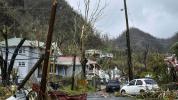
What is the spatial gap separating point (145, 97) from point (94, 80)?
120 ft

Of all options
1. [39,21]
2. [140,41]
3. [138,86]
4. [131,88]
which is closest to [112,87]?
[131,88]

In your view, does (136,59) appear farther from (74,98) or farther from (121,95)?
(74,98)

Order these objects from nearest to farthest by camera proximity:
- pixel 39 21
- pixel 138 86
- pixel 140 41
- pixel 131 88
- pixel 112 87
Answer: pixel 138 86 < pixel 131 88 < pixel 112 87 < pixel 39 21 < pixel 140 41

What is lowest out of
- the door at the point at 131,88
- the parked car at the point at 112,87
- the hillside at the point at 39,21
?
the door at the point at 131,88

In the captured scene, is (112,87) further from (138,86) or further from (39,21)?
(39,21)

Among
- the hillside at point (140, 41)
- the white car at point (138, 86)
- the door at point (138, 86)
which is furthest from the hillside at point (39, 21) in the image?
the door at point (138, 86)

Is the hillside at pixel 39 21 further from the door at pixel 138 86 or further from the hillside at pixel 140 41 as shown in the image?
the door at pixel 138 86

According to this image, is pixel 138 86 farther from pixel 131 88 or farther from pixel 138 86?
pixel 131 88

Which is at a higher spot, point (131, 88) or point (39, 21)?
point (39, 21)

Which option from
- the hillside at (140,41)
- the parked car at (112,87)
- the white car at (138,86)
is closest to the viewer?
the white car at (138,86)

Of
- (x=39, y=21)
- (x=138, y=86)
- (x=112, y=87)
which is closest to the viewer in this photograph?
(x=138, y=86)

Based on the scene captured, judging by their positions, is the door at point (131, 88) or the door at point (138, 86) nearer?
the door at point (138, 86)

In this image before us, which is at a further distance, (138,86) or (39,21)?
(39,21)

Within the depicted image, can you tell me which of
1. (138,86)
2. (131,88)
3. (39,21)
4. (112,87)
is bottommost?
(131,88)
